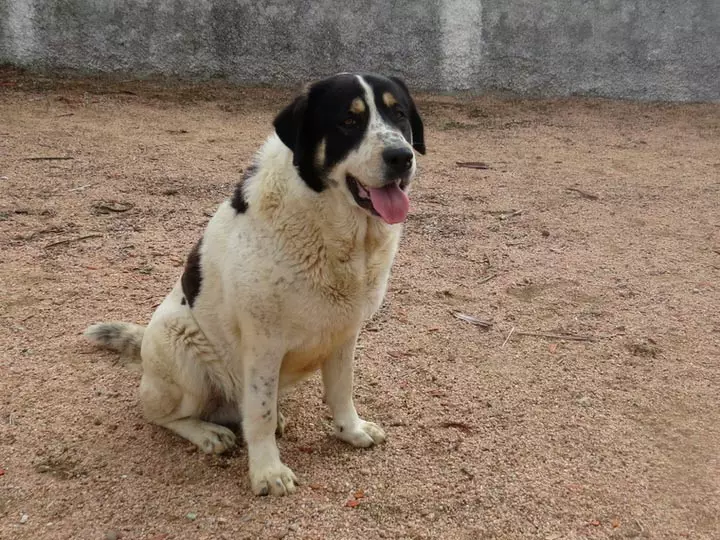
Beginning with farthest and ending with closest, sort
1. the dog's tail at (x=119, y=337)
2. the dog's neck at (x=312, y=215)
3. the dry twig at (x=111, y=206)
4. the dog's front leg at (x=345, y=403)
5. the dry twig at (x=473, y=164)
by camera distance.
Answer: the dry twig at (x=473, y=164)
the dry twig at (x=111, y=206)
the dog's tail at (x=119, y=337)
the dog's front leg at (x=345, y=403)
the dog's neck at (x=312, y=215)

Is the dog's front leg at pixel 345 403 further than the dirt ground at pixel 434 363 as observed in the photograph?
Yes

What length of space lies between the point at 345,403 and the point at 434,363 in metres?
0.81

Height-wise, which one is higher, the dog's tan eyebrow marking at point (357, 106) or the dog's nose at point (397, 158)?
the dog's tan eyebrow marking at point (357, 106)

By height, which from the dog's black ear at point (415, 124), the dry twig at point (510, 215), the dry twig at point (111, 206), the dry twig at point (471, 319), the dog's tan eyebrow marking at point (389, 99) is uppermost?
the dog's tan eyebrow marking at point (389, 99)

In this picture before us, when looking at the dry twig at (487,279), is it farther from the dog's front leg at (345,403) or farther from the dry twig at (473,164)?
the dry twig at (473,164)

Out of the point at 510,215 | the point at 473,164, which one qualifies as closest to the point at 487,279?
the point at 510,215

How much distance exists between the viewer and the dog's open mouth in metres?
2.55

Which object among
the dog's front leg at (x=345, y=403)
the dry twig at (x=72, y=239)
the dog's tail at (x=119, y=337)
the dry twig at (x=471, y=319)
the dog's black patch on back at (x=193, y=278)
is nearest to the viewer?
the dog's black patch on back at (x=193, y=278)

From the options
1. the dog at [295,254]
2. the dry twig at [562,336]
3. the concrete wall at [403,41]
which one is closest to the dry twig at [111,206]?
the dog at [295,254]

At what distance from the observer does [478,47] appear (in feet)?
33.7

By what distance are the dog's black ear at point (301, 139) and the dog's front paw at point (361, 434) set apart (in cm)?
114

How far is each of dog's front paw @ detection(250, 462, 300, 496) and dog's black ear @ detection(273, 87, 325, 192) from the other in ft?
3.82

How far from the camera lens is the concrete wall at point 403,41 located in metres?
9.39

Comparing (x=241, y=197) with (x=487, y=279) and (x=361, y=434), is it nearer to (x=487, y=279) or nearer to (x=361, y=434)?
(x=361, y=434)
